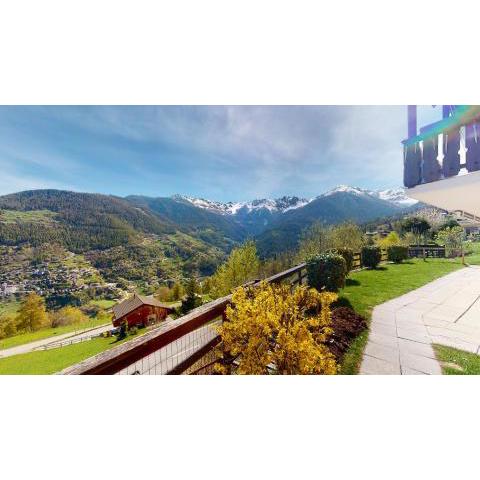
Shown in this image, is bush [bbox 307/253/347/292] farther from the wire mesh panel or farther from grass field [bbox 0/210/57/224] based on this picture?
grass field [bbox 0/210/57/224]

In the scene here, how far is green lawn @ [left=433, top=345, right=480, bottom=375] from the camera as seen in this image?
72.2 inches

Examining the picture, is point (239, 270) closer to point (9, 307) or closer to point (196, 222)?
point (9, 307)

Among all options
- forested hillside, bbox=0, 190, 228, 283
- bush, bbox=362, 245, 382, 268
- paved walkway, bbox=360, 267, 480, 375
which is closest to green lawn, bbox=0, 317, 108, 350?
forested hillside, bbox=0, 190, 228, 283

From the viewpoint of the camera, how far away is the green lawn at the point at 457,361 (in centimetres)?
183

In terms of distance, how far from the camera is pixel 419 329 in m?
2.44

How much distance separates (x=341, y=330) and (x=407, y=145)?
1725 mm

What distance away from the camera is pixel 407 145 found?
5.23 ft

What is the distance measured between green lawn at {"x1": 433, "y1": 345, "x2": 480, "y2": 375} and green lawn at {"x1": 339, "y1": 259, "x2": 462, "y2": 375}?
0.57 m

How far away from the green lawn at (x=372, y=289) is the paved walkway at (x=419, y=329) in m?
0.08

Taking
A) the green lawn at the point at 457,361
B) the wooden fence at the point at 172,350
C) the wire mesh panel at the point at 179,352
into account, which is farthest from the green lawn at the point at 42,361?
the green lawn at the point at 457,361

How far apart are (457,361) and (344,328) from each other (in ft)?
2.84

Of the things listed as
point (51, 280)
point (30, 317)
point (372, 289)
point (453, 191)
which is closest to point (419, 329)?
point (372, 289)
